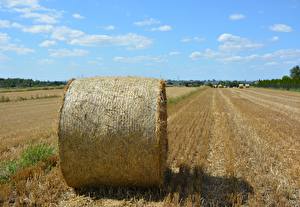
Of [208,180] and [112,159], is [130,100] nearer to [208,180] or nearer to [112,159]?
[112,159]

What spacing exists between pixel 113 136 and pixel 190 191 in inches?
68.7

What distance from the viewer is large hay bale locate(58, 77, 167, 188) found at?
714 cm

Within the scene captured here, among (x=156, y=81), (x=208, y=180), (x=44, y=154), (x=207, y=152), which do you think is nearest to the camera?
(x=156, y=81)

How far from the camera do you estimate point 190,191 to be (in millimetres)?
7539

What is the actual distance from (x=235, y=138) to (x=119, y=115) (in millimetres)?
7633

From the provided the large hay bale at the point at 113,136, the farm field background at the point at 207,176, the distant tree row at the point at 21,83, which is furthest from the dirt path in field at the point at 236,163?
the distant tree row at the point at 21,83

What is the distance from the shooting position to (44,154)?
9742 mm

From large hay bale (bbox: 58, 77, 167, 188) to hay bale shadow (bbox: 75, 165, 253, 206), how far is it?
18 cm

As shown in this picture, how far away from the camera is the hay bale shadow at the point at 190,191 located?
23.6ft

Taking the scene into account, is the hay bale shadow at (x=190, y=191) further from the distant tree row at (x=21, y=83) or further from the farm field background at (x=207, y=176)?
the distant tree row at (x=21, y=83)

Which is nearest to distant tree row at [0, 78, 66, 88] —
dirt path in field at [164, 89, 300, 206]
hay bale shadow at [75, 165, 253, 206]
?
dirt path in field at [164, 89, 300, 206]

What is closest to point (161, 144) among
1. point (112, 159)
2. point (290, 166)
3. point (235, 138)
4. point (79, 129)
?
point (112, 159)

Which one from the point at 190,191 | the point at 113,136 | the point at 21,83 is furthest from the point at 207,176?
the point at 21,83

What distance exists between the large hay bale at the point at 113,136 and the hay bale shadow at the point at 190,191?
18 centimetres
